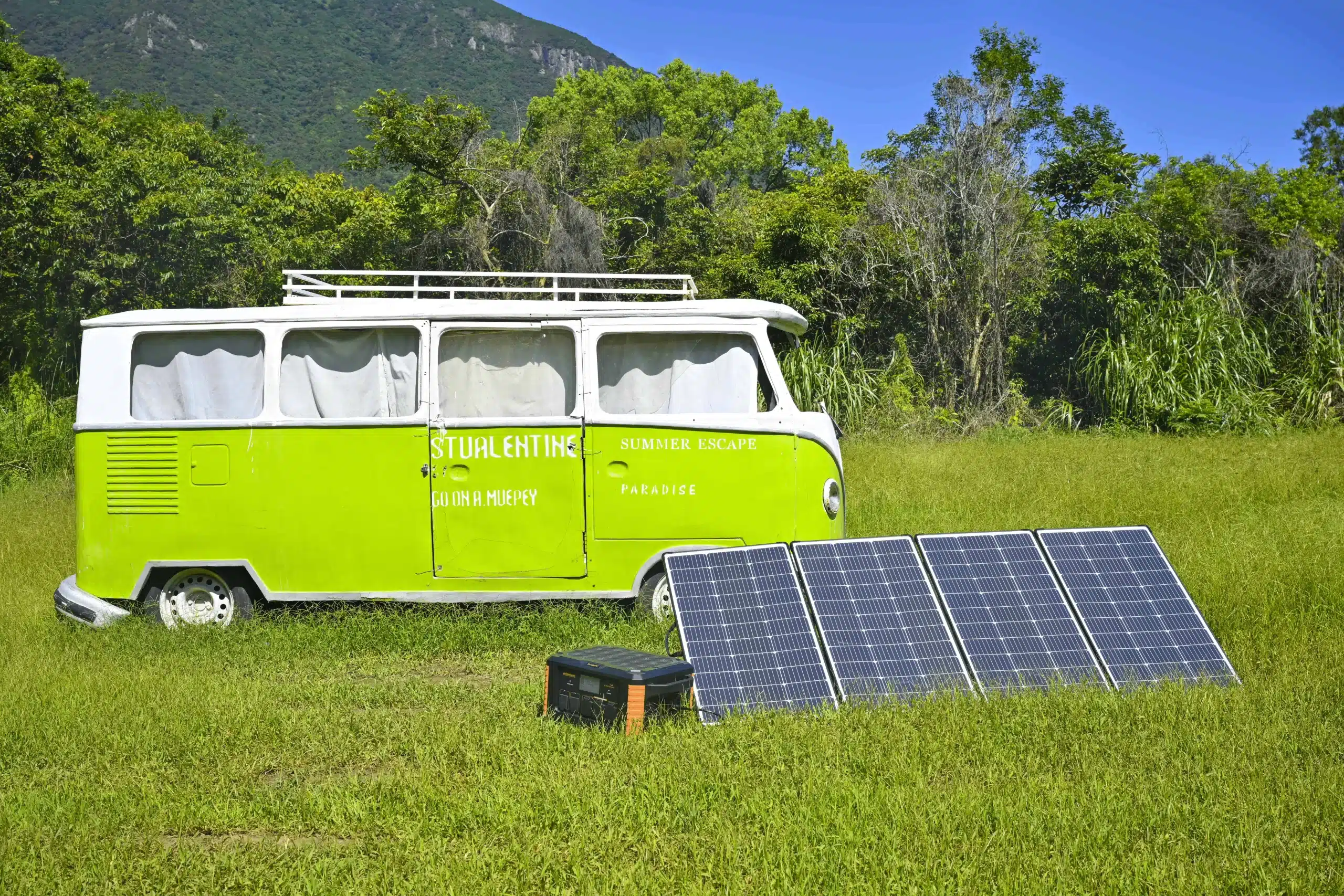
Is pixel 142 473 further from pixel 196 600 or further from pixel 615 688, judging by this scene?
pixel 615 688

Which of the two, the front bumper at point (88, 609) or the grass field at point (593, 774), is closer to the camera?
the grass field at point (593, 774)

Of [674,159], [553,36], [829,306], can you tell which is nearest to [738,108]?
[674,159]

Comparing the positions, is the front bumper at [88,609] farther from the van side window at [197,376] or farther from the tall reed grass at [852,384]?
the tall reed grass at [852,384]

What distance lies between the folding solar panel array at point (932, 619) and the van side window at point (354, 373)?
2.81 m

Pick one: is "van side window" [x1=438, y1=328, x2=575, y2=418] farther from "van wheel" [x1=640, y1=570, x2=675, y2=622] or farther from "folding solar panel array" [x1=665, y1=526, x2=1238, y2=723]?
"folding solar panel array" [x1=665, y1=526, x2=1238, y2=723]

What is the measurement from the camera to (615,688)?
557 cm

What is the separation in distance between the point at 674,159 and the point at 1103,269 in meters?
22.0

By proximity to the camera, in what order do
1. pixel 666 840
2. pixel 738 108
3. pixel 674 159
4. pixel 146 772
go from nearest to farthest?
pixel 666 840 → pixel 146 772 → pixel 674 159 → pixel 738 108

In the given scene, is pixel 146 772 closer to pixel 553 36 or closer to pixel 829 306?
pixel 829 306

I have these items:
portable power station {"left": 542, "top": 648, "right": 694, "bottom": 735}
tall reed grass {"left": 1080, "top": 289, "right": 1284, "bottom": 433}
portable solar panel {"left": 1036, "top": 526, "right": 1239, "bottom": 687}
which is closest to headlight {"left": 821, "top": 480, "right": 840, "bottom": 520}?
portable solar panel {"left": 1036, "top": 526, "right": 1239, "bottom": 687}

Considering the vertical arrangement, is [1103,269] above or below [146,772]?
above

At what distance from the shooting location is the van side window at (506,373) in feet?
27.1

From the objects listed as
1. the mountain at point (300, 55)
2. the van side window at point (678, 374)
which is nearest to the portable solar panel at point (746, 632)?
the van side window at point (678, 374)

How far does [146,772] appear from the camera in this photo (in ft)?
17.2
